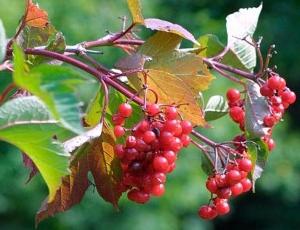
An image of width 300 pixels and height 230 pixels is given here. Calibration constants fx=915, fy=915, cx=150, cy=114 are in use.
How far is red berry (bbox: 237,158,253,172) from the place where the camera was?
39.6 inches

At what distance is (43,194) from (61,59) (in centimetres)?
378

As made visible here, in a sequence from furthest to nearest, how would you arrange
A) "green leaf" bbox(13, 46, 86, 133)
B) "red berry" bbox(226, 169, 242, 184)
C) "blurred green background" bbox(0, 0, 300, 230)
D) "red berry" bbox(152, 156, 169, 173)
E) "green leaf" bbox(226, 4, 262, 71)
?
"blurred green background" bbox(0, 0, 300, 230)
"green leaf" bbox(226, 4, 262, 71)
"red berry" bbox(226, 169, 242, 184)
"red berry" bbox(152, 156, 169, 173)
"green leaf" bbox(13, 46, 86, 133)

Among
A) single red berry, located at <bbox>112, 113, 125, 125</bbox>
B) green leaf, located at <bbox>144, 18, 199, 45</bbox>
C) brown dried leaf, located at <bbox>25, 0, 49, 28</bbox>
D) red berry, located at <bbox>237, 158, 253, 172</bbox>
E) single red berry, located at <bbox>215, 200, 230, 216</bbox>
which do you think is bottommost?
single red berry, located at <bbox>215, 200, 230, 216</bbox>

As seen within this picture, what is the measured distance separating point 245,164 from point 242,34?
0.65 feet

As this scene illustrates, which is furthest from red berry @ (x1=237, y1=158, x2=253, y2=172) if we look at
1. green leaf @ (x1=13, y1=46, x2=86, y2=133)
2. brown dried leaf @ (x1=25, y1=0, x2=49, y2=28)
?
green leaf @ (x1=13, y1=46, x2=86, y2=133)

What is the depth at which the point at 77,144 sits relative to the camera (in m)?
0.90

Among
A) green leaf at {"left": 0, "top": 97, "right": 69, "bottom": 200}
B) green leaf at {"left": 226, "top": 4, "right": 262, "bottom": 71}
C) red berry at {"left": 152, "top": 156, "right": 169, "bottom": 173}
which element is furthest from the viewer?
green leaf at {"left": 226, "top": 4, "right": 262, "bottom": 71}

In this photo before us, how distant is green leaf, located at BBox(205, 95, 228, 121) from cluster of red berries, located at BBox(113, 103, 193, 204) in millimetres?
193

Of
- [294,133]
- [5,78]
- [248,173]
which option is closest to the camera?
[248,173]

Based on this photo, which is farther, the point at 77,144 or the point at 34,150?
the point at 77,144

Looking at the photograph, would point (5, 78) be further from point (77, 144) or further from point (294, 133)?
point (77, 144)

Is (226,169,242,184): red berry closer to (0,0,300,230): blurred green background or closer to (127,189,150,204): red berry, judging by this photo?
(127,189,150,204): red berry

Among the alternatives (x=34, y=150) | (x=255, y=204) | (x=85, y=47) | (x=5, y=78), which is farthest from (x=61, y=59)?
(x=255, y=204)

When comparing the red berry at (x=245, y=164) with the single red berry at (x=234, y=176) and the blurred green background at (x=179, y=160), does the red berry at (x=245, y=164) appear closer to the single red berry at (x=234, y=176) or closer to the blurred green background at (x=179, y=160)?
the single red berry at (x=234, y=176)
